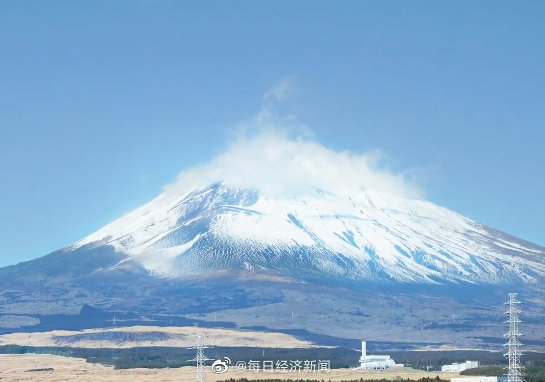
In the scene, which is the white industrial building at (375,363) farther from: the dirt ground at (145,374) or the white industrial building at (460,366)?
the white industrial building at (460,366)

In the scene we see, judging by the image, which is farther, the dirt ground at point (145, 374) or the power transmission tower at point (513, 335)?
the dirt ground at point (145, 374)

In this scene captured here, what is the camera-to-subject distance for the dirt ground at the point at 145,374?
132m

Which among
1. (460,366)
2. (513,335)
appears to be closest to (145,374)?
(460,366)

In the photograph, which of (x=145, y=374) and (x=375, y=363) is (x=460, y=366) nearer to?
(x=375, y=363)

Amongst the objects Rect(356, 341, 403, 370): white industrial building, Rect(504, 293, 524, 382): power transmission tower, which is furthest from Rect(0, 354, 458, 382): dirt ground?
Rect(504, 293, 524, 382): power transmission tower

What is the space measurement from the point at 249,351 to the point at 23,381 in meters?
52.7

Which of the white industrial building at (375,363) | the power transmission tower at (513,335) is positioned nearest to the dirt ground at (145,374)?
the white industrial building at (375,363)

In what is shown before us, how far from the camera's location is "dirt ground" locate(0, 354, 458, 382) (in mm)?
131875

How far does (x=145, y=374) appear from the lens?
141 m

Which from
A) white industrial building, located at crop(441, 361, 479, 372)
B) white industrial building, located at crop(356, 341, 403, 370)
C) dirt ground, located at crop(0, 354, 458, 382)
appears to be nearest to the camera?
dirt ground, located at crop(0, 354, 458, 382)

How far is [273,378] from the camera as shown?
420 feet

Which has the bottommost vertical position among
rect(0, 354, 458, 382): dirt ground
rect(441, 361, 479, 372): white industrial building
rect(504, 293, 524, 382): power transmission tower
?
rect(0, 354, 458, 382): dirt ground

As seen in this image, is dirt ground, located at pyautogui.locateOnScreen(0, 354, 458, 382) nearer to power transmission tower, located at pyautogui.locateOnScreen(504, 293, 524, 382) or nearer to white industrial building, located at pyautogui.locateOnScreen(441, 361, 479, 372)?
white industrial building, located at pyautogui.locateOnScreen(441, 361, 479, 372)

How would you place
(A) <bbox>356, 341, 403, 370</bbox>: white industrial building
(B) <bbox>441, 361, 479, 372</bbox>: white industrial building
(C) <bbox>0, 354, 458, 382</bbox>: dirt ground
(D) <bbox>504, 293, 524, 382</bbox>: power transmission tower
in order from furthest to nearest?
→ (A) <bbox>356, 341, 403, 370</bbox>: white industrial building → (B) <bbox>441, 361, 479, 372</bbox>: white industrial building → (C) <bbox>0, 354, 458, 382</bbox>: dirt ground → (D) <bbox>504, 293, 524, 382</bbox>: power transmission tower
